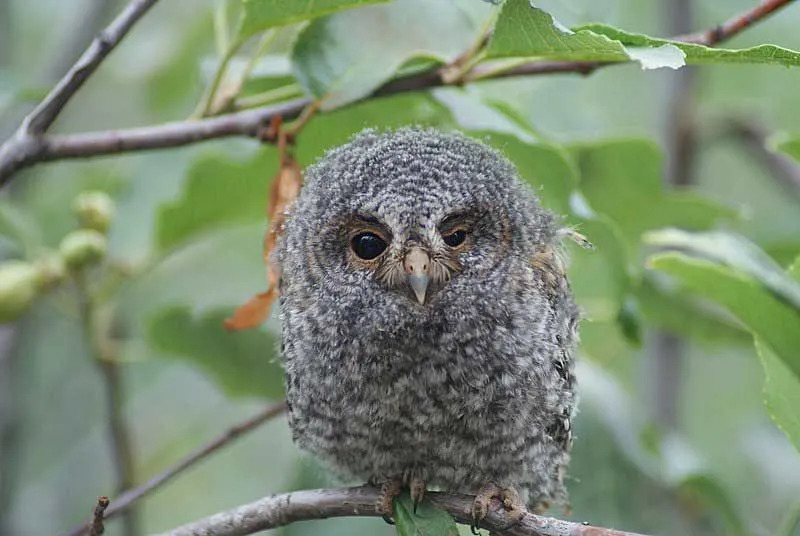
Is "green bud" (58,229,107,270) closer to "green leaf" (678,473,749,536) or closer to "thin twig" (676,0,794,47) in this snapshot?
"thin twig" (676,0,794,47)

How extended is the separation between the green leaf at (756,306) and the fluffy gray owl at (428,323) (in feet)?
1.14

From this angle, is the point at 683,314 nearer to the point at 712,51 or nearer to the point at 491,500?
the point at 491,500

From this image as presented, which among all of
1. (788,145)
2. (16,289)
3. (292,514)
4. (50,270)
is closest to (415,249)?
(292,514)

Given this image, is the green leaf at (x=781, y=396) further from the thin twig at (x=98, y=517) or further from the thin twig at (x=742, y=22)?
the thin twig at (x=98, y=517)

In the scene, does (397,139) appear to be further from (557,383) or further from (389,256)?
(557,383)

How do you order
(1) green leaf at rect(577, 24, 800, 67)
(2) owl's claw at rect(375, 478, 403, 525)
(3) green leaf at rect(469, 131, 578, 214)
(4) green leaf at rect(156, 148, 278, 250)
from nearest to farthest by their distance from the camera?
(1) green leaf at rect(577, 24, 800, 67) → (2) owl's claw at rect(375, 478, 403, 525) → (3) green leaf at rect(469, 131, 578, 214) → (4) green leaf at rect(156, 148, 278, 250)

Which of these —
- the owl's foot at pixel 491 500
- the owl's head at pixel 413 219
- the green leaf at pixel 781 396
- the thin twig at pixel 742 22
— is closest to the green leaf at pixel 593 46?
the thin twig at pixel 742 22

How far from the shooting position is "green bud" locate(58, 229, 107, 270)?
310 centimetres

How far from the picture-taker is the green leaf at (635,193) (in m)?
3.45

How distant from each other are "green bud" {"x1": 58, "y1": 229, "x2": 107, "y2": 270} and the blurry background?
284 millimetres

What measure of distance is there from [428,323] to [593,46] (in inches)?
28.7

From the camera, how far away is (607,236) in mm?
2850

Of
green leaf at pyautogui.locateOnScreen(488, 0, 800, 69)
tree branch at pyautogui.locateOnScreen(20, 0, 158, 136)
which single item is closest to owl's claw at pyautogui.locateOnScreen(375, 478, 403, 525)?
green leaf at pyautogui.locateOnScreen(488, 0, 800, 69)

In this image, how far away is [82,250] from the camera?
3109 millimetres
